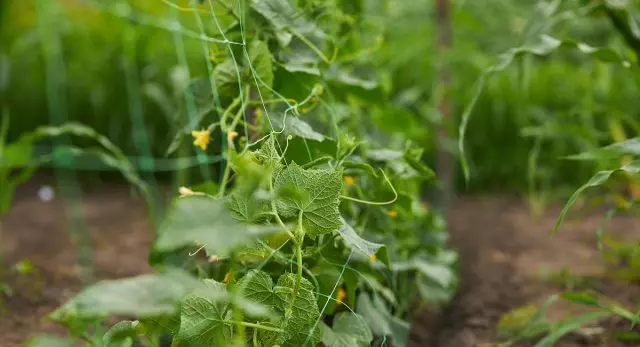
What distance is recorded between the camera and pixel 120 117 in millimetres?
2701

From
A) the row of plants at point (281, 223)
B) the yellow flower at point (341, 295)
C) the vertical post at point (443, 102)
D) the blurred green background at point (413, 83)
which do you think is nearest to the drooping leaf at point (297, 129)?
the row of plants at point (281, 223)

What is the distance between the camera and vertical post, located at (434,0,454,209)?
2207 millimetres

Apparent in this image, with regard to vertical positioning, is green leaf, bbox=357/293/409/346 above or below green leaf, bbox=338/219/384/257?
below

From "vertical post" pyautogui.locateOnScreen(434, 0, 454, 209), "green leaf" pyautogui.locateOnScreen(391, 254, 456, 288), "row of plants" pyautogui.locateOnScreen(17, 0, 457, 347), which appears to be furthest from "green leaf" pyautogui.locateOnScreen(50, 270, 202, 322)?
"vertical post" pyautogui.locateOnScreen(434, 0, 454, 209)

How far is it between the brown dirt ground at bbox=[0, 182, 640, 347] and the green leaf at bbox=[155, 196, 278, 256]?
2.26 ft

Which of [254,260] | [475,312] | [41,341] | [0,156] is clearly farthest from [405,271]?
[41,341]

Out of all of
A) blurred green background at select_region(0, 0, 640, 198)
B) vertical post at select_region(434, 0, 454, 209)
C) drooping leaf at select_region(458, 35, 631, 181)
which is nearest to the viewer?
drooping leaf at select_region(458, 35, 631, 181)

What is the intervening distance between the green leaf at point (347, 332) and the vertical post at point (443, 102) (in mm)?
1160

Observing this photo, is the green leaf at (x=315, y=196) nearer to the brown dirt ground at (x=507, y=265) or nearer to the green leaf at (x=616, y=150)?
the green leaf at (x=616, y=150)

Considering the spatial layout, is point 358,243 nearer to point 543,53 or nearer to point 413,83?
point 543,53

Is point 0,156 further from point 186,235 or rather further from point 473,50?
point 473,50

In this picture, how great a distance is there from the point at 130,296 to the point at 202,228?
0.28 ft

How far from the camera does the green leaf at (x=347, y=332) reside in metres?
1.01

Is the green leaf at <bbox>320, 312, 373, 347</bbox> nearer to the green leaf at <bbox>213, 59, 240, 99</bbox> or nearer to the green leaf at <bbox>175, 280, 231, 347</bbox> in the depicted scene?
the green leaf at <bbox>175, 280, 231, 347</bbox>
